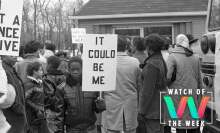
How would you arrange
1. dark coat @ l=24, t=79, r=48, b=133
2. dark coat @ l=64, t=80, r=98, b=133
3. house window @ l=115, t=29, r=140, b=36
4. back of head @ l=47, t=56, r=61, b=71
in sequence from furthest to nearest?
1. house window @ l=115, t=29, r=140, b=36
2. back of head @ l=47, t=56, r=61, b=71
3. dark coat @ l=24, t=79, r=48, b=133
4. dark coat @ l=64, t=80, r=98, b=133

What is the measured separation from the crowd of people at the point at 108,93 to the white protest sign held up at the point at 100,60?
0.39 ft

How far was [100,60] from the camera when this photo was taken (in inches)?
193

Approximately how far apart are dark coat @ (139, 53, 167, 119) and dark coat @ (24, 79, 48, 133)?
1.31 meters

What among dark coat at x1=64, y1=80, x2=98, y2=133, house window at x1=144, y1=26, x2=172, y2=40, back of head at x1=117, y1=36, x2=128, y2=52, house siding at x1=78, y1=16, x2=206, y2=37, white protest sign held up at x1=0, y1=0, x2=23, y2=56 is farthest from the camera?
house window at x1=144, y1=26, x2=172, y2=40

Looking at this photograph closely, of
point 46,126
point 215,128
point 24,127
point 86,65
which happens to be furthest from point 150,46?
point 24,127

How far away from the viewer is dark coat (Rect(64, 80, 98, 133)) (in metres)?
4.66

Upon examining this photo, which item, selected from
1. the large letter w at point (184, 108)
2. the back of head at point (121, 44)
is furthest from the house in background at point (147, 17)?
the back of head at point (121, 44)

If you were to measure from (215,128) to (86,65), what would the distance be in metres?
1.76

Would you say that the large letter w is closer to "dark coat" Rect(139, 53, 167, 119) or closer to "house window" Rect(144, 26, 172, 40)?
"dark coat" Rect(139, 53, 167, 119)

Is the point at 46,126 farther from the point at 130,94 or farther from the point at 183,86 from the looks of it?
the point at 183,86

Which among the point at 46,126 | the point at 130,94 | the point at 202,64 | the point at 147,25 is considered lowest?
the point at 46,126

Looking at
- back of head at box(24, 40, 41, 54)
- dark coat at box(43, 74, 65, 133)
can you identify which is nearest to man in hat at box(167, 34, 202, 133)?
dark coat at box(43, 74, 65, 133)

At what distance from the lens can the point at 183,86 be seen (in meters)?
5.66

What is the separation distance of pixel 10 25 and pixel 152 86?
2113 millimetres
